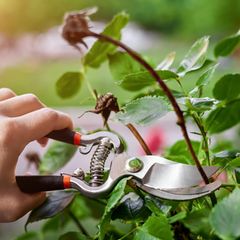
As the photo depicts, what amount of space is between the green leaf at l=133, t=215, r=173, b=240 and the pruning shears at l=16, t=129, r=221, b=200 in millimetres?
31

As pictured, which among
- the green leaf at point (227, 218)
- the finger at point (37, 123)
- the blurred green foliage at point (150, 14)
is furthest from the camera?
the blurred green foliage at point (150, 14)

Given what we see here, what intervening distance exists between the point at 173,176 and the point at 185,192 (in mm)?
18

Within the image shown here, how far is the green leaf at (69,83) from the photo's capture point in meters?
Result: 0.52

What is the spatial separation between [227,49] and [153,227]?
17 centimetres

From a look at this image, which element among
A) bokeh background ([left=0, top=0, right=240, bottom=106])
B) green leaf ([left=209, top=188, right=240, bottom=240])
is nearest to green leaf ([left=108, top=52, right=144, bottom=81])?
green leaf ([left=209, top=188, right=240, bottom=240])

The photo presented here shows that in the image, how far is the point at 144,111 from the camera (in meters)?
0.35

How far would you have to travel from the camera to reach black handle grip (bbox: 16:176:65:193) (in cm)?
40

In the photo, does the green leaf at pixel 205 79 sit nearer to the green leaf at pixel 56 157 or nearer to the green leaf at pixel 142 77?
the green leaf at pixel 142 77

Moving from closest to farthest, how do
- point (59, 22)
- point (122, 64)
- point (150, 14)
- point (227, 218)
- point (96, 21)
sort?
point (227, 218) < point (122, 64) < point (96, 21) < point (59, 22) < point (150, 14)

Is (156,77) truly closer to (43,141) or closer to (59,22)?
(43,141)

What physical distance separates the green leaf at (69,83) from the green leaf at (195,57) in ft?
0.43

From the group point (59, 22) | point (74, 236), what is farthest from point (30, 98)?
point (59, 22)

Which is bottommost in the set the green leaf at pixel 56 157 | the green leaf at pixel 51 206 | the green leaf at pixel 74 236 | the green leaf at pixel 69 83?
the green leaf at pixel 74 236

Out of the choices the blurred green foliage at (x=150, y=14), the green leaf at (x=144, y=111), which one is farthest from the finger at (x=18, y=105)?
the blurred green foliage at (x=150, y=14)
